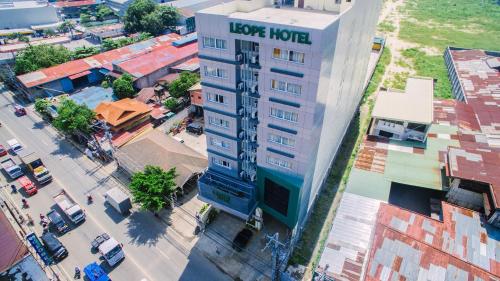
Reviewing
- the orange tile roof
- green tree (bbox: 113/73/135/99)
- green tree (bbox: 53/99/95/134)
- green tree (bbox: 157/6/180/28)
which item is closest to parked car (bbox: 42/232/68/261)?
green tree (bbox: 53/99/95/134)

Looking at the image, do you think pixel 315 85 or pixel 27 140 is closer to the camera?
pixel 315 85

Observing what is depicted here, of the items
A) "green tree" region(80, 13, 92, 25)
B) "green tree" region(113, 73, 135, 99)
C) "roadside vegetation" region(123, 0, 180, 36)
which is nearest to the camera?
"green tree" region(113, 73, 135, 99)

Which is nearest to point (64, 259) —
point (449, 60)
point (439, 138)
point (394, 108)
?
point (394, 108)

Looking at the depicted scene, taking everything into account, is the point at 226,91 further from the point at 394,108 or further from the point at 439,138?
the point at 439,138

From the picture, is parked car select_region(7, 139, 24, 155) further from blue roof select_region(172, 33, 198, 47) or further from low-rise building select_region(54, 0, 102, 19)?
low-rise building select_region(54, 0, 102, 19)

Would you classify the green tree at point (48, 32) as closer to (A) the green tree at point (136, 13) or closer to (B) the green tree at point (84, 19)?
(B) the green tree at point (84, 19)

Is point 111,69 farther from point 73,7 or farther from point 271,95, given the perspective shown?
point 73,7
